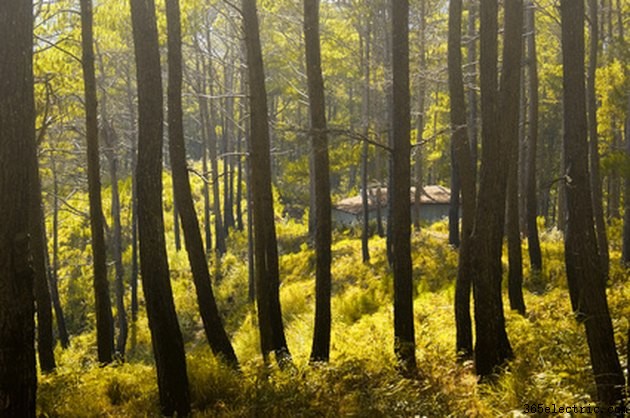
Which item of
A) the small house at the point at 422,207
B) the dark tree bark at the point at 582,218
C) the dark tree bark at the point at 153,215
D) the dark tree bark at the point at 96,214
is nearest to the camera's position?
the dark tree bark at the point at 582,218

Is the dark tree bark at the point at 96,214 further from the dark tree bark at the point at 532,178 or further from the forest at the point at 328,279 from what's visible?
the dark tree bark at the point at 532,178

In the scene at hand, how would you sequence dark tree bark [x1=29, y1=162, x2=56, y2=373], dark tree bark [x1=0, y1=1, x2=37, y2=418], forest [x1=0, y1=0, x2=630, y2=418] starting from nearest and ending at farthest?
1. dark tree bark [x1=0, y1=1, x2=37, y2=418]
2. forest [x1=0, y1=0, x2=630, y2=418]
3. dark tree bark [x1=29, y1=162, x2=56, y2=373]

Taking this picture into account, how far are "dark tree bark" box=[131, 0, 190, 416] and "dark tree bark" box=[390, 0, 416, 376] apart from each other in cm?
343

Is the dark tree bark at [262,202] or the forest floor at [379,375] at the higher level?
the dark tree bark at [262,202]

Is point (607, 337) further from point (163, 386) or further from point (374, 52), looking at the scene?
point (374, 52)

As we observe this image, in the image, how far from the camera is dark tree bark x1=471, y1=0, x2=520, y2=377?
7633mm

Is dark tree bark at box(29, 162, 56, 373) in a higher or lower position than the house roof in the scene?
lower

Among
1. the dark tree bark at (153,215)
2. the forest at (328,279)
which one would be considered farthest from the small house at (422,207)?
the dark tree bark at (153,215)

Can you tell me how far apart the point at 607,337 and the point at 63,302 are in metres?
22.4

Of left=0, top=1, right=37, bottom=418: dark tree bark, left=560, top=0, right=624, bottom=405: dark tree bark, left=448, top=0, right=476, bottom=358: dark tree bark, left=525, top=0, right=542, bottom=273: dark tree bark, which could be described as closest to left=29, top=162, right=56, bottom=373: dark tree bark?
left=0, top=1, right=37, bottom=418: dark tree bark

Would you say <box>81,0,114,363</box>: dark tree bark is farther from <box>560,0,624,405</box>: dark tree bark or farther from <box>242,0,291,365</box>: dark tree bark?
<box>560,0,624,405</box>: dark tree bark

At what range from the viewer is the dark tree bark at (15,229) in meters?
4.47

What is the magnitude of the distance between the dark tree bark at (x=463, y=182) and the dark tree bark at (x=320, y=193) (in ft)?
6.75

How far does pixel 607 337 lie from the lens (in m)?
5.81
